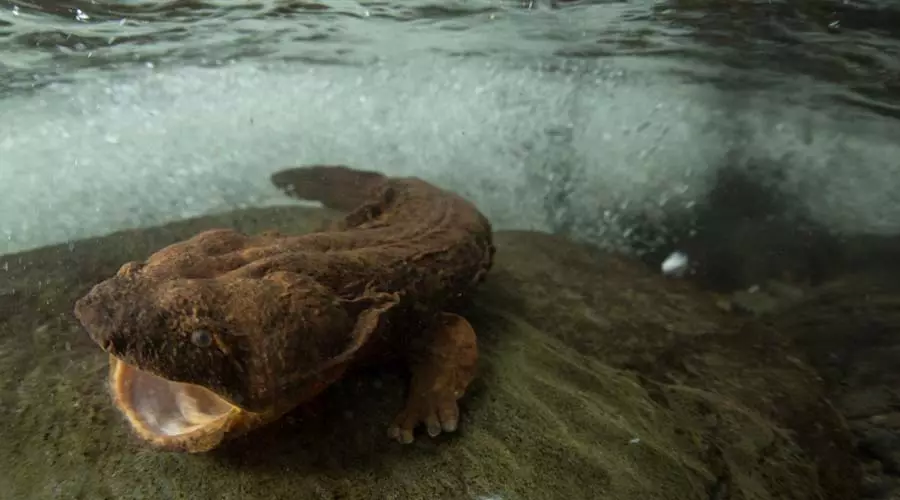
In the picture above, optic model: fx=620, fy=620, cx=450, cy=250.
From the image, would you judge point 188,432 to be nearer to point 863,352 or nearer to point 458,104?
point 863,352

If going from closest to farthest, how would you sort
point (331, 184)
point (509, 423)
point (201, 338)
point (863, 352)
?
point (201, 338)
point (509, 423)
point (863, 352)
point (331, 184)

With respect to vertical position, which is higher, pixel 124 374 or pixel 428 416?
pixel 124 374

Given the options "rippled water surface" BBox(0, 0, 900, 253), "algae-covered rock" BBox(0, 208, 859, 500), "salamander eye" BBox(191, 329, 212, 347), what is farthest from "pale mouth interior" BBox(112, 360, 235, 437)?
"rippled water surface" BBox(0, 0, 900, 253)

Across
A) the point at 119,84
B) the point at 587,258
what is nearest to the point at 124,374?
the point at 587,258

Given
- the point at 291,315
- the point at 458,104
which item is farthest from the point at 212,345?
the point at 458,104

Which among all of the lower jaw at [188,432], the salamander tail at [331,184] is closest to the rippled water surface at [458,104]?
the salamander tail at [331,184]

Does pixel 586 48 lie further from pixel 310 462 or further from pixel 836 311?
pixel 310 462
